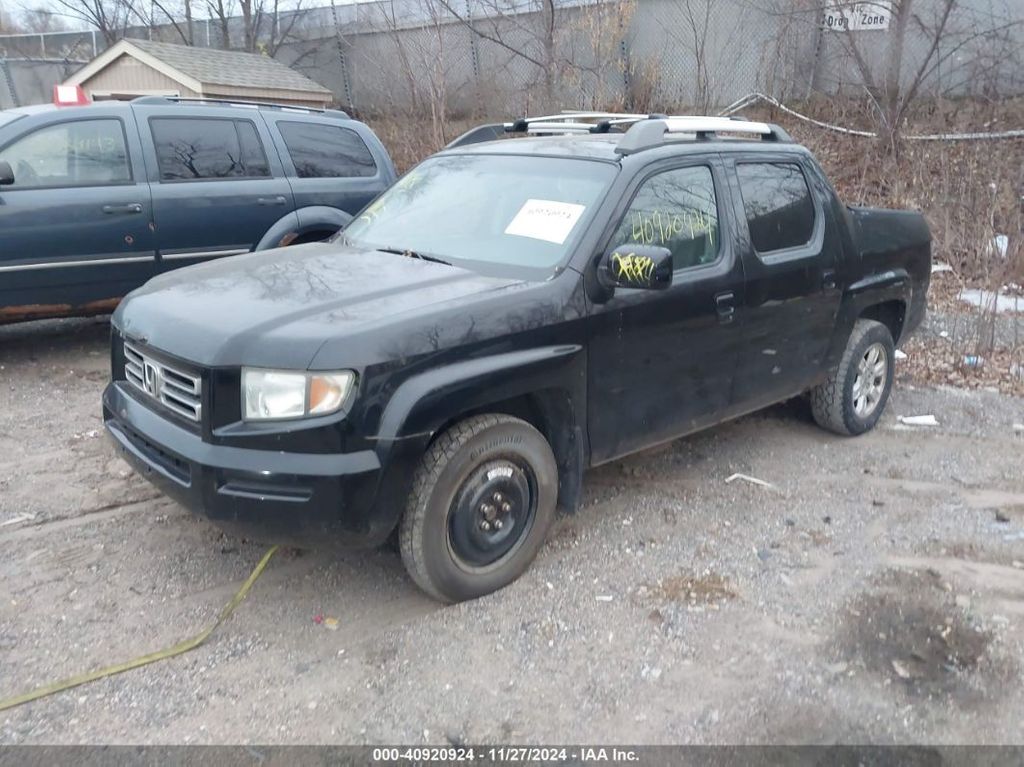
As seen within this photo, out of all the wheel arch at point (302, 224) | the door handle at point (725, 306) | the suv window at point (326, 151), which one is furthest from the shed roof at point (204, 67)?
the door handle at point (725, 306)

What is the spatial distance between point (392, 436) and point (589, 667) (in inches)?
44.4

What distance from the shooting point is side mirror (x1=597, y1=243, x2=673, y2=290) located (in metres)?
3.66

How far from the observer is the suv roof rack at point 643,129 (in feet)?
14.1

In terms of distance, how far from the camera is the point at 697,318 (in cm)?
429

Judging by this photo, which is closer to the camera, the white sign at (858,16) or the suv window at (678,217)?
the suv window at (678,217)

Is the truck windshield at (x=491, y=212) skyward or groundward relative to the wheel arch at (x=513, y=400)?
skyward

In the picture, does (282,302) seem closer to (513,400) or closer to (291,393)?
(291,393)

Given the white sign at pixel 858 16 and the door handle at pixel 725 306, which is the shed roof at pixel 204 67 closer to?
the white sign at pixel 858 16

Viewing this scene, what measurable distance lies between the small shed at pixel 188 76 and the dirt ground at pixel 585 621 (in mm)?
10779

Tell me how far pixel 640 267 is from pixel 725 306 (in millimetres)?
917

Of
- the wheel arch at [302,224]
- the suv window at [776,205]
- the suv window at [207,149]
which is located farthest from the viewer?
the wheel arch at [302,224]

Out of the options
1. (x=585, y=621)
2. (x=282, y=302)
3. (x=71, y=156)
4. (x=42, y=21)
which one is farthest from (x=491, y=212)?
(x=42, y=21)

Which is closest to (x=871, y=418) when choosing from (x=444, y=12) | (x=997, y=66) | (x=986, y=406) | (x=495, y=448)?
(x=986, y=406)

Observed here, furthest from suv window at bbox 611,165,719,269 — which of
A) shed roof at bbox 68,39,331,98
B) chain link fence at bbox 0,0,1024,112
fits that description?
shed roof at bbox 68,39,331,98
